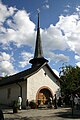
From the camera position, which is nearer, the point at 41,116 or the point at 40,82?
the point at 41,116

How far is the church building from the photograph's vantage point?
98.5 ft

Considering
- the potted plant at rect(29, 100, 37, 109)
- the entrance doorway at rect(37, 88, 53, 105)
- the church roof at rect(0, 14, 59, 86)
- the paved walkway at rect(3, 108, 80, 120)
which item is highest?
the church roof at rect(0, 14, 59, 86)

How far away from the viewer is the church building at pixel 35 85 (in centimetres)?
3001

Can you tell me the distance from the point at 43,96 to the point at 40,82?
215 centimetres

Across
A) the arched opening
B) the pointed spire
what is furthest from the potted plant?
the pointed spire

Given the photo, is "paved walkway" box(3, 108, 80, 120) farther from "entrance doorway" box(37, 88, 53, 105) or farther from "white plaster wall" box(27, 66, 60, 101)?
"entrance doorway" box(37, 88, 53, 105)

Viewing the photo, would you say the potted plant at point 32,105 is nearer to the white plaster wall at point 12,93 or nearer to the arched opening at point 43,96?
the white plaster wall at point 12,93

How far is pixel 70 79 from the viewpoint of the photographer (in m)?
40.9

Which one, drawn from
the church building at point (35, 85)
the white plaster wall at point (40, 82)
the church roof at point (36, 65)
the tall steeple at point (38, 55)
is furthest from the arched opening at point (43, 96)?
the tall steeple at point (38, 55)

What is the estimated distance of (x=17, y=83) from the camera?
3123 centimetres

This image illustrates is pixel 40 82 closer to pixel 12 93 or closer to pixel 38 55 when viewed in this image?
pixel 12 93

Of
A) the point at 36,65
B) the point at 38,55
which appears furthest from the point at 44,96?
the point at 38,55

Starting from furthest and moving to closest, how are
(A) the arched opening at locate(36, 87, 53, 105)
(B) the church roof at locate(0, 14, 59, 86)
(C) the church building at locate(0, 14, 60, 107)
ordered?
(B) the church roof at locate(0, 14, 59, 86) < (A) the arched opening at locate(36, 87, 53, 105) < (C) the church building at locate(0, 14, 60, 107)

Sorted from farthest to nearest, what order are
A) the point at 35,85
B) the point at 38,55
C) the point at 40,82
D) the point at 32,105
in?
the point at 38,55
the point at 40,82
the point at 35,85
the point at 32,105
